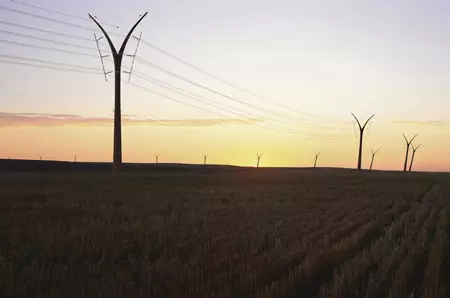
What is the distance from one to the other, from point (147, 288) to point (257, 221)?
1169 centimetres

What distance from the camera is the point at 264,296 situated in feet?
28.6

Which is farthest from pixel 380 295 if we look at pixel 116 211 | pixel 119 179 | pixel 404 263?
pixel 119 179

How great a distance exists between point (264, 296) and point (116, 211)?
538 inches

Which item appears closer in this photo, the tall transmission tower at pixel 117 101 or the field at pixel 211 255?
the field at pixel 211 255

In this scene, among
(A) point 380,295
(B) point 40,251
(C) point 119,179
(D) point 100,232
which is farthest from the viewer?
(C) point 119,179

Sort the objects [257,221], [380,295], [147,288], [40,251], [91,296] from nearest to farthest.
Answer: [91,296]
[147,288]
[380,295]
[40,251]
[257,221]

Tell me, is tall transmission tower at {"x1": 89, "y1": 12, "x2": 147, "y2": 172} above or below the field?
above

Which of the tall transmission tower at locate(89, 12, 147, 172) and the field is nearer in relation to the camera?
the field

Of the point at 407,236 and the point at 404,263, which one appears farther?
the point at 407,236

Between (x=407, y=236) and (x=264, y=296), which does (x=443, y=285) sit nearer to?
(x=264, y=296)

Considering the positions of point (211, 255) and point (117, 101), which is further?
point (117, 101)

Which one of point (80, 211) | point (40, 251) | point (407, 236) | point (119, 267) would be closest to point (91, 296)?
point (119, 267)

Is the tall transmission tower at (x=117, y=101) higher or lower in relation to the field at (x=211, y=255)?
higher

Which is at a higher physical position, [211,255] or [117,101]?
[117,101]
